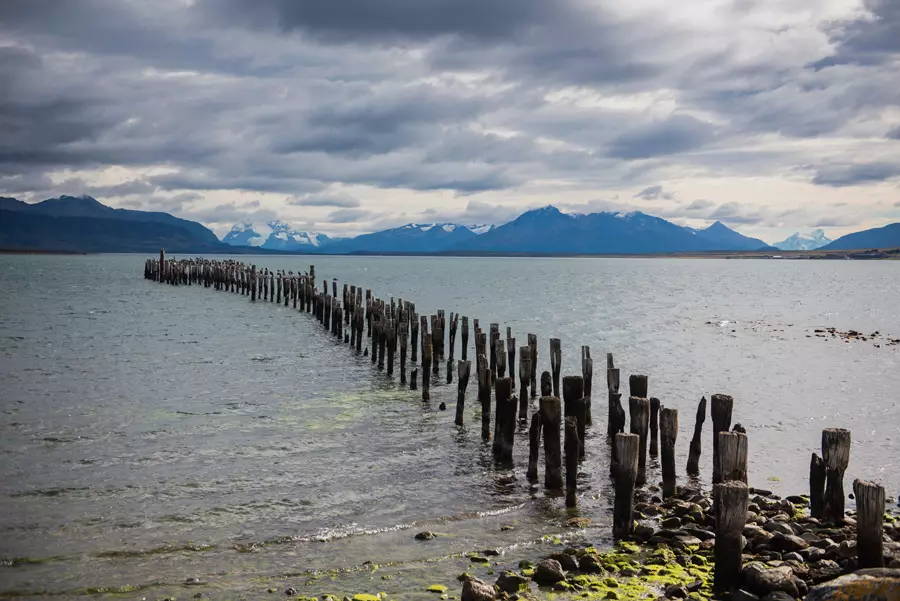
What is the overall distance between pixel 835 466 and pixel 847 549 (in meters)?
1.97

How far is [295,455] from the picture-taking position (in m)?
15.9

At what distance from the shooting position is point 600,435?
58.7ft

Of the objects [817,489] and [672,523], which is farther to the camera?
[817,489]

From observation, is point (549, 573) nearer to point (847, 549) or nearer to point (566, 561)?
point (566, 561)

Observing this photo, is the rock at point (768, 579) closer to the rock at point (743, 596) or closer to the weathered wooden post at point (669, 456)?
the rock at point (743, 596)

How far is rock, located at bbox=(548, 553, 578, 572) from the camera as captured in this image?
9.69 m

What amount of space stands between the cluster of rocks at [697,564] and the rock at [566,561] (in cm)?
1

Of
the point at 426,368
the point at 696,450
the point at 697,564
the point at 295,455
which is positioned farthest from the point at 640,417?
the point at 426,368

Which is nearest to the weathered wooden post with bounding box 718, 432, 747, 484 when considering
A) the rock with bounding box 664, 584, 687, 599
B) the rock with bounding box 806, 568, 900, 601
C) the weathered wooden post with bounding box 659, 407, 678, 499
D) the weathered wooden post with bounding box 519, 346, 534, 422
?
the weathered wooden post with bounding box 659, 407, 678, 499

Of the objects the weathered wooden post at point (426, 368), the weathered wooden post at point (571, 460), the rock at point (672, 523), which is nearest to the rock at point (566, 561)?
the rock at point (672, 523)

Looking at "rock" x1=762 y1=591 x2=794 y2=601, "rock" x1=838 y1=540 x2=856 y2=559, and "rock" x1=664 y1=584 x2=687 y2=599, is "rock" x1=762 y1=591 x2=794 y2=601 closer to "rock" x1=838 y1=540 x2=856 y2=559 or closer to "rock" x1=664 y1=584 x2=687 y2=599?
"rock" x1=664 y1=584 x2=687 y2=599

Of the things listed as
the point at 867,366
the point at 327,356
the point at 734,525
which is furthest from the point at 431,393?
the point at 867,366

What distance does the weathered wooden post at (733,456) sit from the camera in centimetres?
1080

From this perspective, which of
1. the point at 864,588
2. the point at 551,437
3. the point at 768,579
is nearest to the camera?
the point at 864,588
